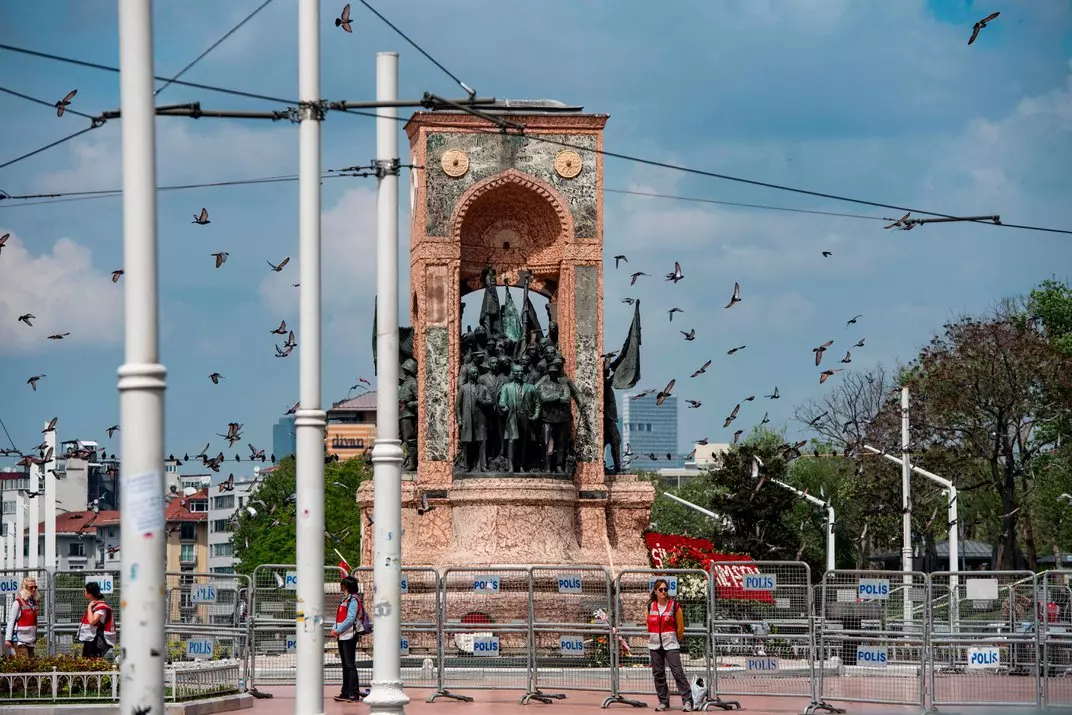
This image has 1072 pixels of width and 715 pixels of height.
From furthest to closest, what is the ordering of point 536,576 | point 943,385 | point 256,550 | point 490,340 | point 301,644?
point 256,550 < point 943,385 < point 490,340 < point 536,576 < point 301,644

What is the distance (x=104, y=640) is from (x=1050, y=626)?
42.7ft

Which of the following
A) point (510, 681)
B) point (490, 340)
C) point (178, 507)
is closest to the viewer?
point (510, 681)

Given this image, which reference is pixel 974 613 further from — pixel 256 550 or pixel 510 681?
pixel 256 550

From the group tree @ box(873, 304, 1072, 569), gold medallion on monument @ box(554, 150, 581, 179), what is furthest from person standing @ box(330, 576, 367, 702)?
tree @ box(873, 304, 1072, 569)

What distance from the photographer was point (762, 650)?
2961 cm

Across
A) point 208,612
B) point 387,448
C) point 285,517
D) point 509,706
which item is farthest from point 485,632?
point 285,517

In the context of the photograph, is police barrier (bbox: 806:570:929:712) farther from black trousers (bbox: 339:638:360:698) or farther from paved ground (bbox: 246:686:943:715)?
black trousers (bbox: 339:638:360:698)

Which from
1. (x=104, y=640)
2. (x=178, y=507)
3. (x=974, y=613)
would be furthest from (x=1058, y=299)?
(x=178, y=507)

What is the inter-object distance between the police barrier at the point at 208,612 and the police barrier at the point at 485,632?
10.7ft

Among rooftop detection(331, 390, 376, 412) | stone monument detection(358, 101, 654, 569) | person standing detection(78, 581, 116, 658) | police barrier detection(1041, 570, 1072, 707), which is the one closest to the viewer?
police barrier detection(1041, 570, 1072, 707)

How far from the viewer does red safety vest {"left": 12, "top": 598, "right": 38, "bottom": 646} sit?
28453 mm

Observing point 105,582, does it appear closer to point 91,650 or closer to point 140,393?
point 91,650

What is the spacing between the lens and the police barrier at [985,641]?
2709 centimetres

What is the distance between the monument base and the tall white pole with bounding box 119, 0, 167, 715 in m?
23.5
